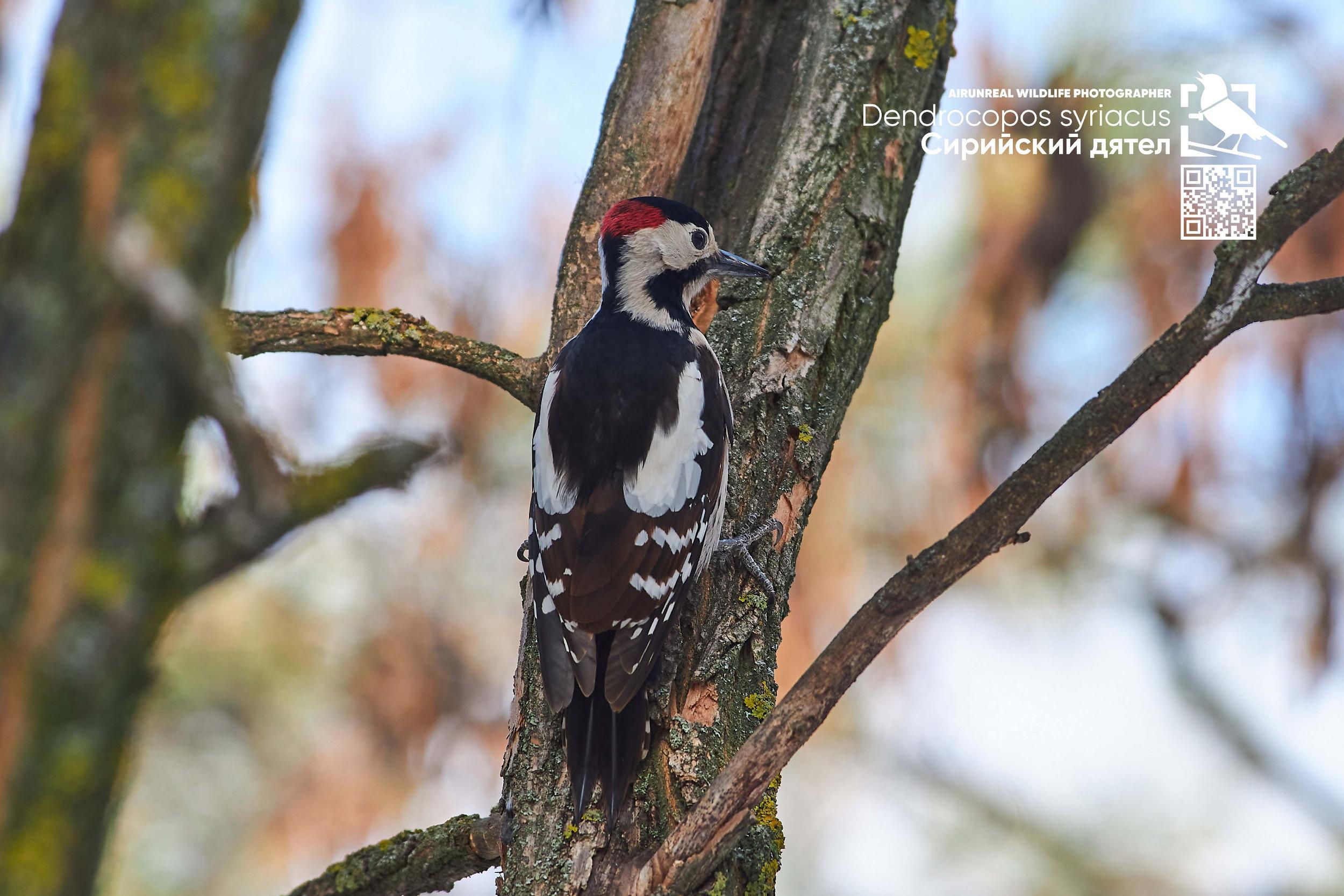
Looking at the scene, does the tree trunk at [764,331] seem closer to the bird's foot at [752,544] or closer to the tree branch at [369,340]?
the bird's foot at [752,544]

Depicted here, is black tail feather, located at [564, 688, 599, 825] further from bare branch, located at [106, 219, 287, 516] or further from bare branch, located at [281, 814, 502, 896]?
bare branch, located at [106, 219, 287, 516]

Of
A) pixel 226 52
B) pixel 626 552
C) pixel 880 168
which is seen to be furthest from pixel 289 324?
pixel 880 168

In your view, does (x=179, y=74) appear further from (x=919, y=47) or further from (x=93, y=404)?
(x=919, y=47)

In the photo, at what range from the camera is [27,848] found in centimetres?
91

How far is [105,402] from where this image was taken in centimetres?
97

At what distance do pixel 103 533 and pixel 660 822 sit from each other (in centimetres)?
96

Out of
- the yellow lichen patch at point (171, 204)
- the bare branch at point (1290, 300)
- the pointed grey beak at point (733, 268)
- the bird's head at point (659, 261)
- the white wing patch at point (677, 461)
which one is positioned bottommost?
the yellow lichen patch at point (171, 204)

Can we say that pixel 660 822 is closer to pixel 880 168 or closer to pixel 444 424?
pixel 880 168

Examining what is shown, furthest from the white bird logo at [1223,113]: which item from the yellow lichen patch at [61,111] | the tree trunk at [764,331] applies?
the yellow lichen patch at [61,111]

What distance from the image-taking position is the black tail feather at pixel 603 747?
1.69 m

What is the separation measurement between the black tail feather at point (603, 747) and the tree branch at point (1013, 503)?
0.23 m

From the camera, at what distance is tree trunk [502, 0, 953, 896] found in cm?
170

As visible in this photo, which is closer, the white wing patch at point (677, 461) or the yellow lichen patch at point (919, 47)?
the white wing patch at point (677, 461)

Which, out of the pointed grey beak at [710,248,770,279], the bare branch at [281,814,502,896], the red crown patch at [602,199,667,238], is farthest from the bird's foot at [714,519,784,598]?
the red crown patch at [602,199,667,238]
